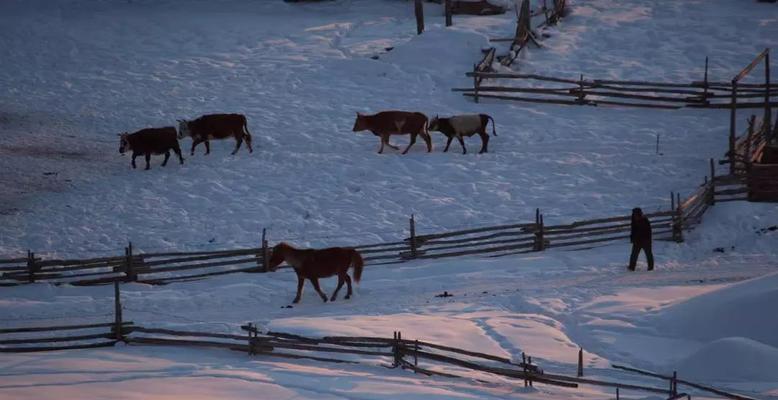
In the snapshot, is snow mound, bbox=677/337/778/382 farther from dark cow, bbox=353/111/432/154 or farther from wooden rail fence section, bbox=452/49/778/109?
wooden rail fence section, bbox=452/49/778/109

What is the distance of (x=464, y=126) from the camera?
2767 cm

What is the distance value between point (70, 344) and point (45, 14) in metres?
23.3

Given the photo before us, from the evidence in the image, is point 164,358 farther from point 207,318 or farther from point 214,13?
point 214,13

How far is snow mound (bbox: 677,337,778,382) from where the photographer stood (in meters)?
15.6

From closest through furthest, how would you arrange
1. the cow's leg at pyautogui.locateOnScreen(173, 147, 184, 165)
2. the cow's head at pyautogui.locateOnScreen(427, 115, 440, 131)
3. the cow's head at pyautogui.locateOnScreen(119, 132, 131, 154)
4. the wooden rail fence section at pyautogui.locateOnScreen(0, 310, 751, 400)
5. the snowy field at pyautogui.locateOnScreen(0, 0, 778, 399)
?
the wooden rail fence section at pyautogui.locateOnScreen(0, 310, 751, 400) < the snowy field at pyautogui.locateOnScreen(0, 0, 778, 399) < the cow's leg at pyautogui.locateOnScreen(173, 147, 184, 165) < the cow's head at pyautogui.locateOnScreen(119, 132, 131, 154) < the cow's head at pyautogui.locateOnScreen(427, 115, 440, 131)

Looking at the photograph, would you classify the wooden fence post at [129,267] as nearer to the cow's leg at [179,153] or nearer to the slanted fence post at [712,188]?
the cow's leg at [179,153]

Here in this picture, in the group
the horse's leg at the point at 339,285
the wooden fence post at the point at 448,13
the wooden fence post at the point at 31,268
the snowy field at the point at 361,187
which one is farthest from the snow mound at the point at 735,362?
the wooden fence post at the point at 448,13

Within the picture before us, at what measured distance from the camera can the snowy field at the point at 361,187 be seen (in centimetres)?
1650

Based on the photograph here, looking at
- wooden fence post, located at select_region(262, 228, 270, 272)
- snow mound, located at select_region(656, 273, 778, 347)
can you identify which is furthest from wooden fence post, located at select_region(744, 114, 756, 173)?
wooden fence post, located at select_region(262, 228, 270, 272)

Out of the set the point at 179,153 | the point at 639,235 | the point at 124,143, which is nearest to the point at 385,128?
the point at 179,153

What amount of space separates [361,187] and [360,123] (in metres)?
2.77

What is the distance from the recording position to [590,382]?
48.9 ft

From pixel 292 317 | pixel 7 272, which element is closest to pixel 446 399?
pixel 292 317

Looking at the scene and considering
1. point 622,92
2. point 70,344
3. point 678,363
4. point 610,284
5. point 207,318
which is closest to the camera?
point 678,363
